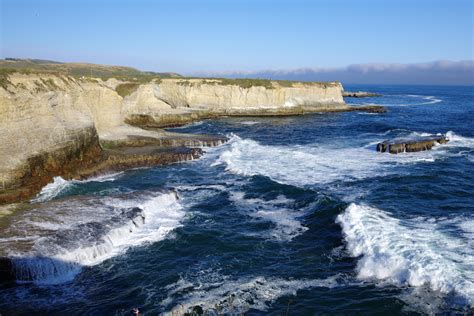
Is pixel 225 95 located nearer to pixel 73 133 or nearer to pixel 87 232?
pixel 73 133

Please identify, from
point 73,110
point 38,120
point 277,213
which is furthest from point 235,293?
point 73,110

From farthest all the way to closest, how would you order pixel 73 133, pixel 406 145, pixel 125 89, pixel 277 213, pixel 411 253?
1. pixel 125 89
2. pixel 406 145
3. pixel 73 133
4. pixel 277 213
5. pixel 411 253

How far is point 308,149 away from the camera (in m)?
38.5

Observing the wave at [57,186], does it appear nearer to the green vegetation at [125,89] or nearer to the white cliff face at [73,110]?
the white cliff face at [73,110]

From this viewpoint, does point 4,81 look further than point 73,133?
No

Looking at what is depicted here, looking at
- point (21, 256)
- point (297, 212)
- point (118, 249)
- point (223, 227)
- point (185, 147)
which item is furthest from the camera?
point (185, 147)

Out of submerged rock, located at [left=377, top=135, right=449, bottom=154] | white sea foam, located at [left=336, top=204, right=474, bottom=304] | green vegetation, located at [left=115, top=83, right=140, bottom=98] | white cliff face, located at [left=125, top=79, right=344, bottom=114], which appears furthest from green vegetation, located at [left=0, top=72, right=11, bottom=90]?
white cliff face, located at [left=125, top=79, right=344, bottom=114]

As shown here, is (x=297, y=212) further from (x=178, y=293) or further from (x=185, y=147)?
(x=185, y=147)

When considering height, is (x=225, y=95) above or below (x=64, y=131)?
above

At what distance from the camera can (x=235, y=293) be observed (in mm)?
13367

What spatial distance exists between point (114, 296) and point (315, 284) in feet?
20.6

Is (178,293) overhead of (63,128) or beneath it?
beneath

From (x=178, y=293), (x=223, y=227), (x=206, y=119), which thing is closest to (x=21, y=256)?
(x=178, y=293)

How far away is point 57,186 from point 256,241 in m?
13.2
